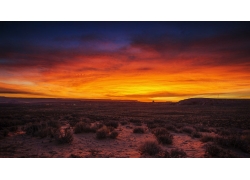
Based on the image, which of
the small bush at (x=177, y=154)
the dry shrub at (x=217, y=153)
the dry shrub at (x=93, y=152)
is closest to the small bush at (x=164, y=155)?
the small bush at (x=177, y=154)

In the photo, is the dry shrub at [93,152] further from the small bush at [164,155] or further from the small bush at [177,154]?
the small bush at [177,154]

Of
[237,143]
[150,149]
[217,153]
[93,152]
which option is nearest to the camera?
[217,153]

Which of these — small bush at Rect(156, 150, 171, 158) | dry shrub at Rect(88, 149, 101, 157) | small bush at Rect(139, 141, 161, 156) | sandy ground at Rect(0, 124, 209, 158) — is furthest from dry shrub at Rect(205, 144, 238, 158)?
dry shrub at Rect(88, 149, 101, 157)

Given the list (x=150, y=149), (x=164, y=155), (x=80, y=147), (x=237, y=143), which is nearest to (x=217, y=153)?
(x=237, y=143)

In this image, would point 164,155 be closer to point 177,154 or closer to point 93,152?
point 177,154

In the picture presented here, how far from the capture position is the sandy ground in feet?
23.3

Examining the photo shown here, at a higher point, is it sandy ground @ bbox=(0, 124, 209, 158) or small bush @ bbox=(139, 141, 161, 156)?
small bush @ bbox=(139, 141, 161, 156)

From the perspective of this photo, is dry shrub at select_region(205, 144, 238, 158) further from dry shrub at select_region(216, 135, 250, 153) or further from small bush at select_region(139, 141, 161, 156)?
small bush at select_region(139, 141, 161, 156)

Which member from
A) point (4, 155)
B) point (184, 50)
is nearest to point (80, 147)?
point (4, 155)

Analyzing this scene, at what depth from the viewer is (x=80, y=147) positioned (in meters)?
7.89

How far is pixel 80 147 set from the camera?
7891mm

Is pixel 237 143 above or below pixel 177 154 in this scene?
above

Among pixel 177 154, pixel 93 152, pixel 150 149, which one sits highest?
pixel 150 149
